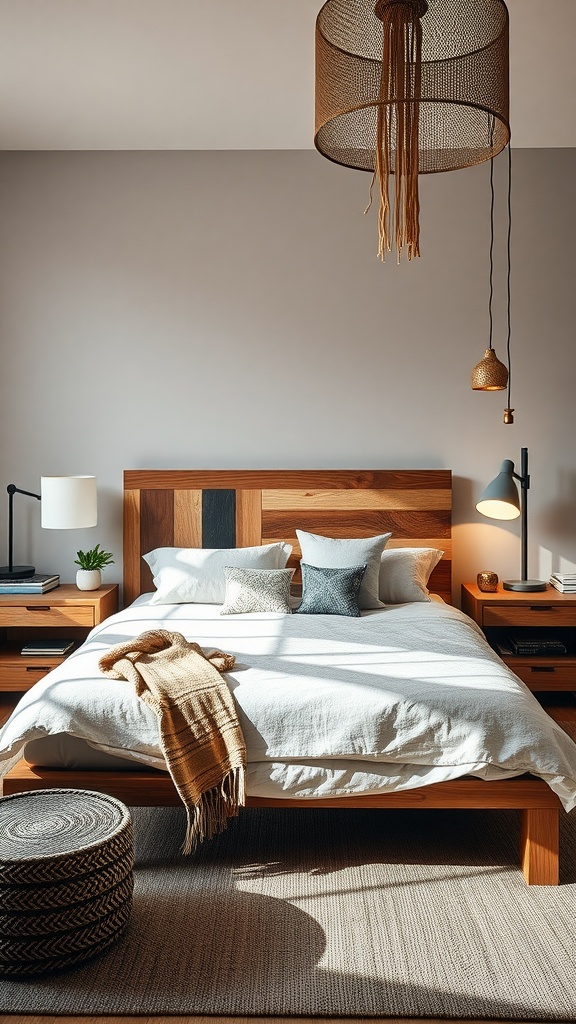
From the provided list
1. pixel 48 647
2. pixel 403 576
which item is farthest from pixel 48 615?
pixel 403 576

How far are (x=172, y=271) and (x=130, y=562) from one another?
1.60m

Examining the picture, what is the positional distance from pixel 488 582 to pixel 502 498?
464mm

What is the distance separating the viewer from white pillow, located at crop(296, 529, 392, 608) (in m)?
4.21

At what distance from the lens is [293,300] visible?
487 centimetres

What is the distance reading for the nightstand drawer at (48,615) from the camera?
14.4ft

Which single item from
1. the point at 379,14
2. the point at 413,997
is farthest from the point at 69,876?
the point at 379,14

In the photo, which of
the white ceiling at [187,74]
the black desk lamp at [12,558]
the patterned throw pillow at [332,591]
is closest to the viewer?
→ the white ceiling at [187,74]

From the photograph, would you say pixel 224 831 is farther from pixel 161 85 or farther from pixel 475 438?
pixel 161 85

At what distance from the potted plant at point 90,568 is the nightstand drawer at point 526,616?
199 centimetres

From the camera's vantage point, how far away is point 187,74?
3.86 meters

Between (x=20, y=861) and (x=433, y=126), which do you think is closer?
(x=20, y=861)

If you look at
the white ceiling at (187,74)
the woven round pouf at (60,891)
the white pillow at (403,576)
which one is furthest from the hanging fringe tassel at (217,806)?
the white ceiling at (187,74)

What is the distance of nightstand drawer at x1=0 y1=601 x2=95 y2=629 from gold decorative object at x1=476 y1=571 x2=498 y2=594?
6.54 ft

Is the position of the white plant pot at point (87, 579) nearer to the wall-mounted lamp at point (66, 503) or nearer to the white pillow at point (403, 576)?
the wall-mounted lamp at point (66, 503)
